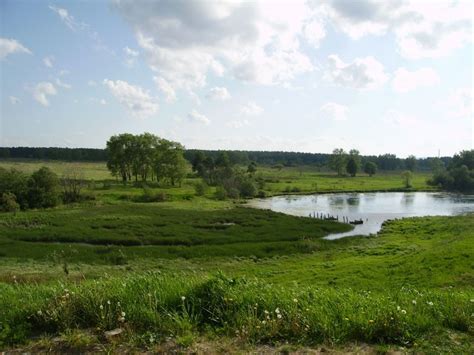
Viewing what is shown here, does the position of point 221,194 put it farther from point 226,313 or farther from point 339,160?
point 339,160

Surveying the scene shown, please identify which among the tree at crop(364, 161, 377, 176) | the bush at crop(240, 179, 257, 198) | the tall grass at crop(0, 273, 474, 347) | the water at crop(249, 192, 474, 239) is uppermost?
the tree at crop(364, 161, 377, 176)

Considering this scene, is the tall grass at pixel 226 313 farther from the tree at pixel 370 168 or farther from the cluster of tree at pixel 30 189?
the tree at pixel 370 168

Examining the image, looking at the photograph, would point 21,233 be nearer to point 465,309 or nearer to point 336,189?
point 465,309

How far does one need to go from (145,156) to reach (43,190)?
149 feet

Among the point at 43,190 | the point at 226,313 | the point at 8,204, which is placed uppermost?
the point at 226,313

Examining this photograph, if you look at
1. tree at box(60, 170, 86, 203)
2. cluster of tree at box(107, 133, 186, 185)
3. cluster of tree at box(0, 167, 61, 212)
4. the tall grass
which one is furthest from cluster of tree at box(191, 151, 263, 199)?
the tall grass

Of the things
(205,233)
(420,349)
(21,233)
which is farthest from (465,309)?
(21,233)

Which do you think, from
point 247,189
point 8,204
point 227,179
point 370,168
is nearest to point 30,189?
point 8,204

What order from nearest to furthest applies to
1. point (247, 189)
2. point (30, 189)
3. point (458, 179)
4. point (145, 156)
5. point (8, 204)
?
point (8, 204)
point (30, 189)
point (247, 189)
point (145, 156)
point (458, 179)

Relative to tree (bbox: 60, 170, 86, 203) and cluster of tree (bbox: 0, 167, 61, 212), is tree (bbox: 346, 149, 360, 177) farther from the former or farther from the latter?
cluster of tree (bbox: 0, 167, 61, 212)

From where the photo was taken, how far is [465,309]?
6.44m

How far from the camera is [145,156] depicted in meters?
110

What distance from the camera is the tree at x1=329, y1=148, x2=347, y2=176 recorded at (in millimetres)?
173625

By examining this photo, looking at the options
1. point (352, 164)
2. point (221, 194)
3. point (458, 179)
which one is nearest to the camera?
point (221, 194)
